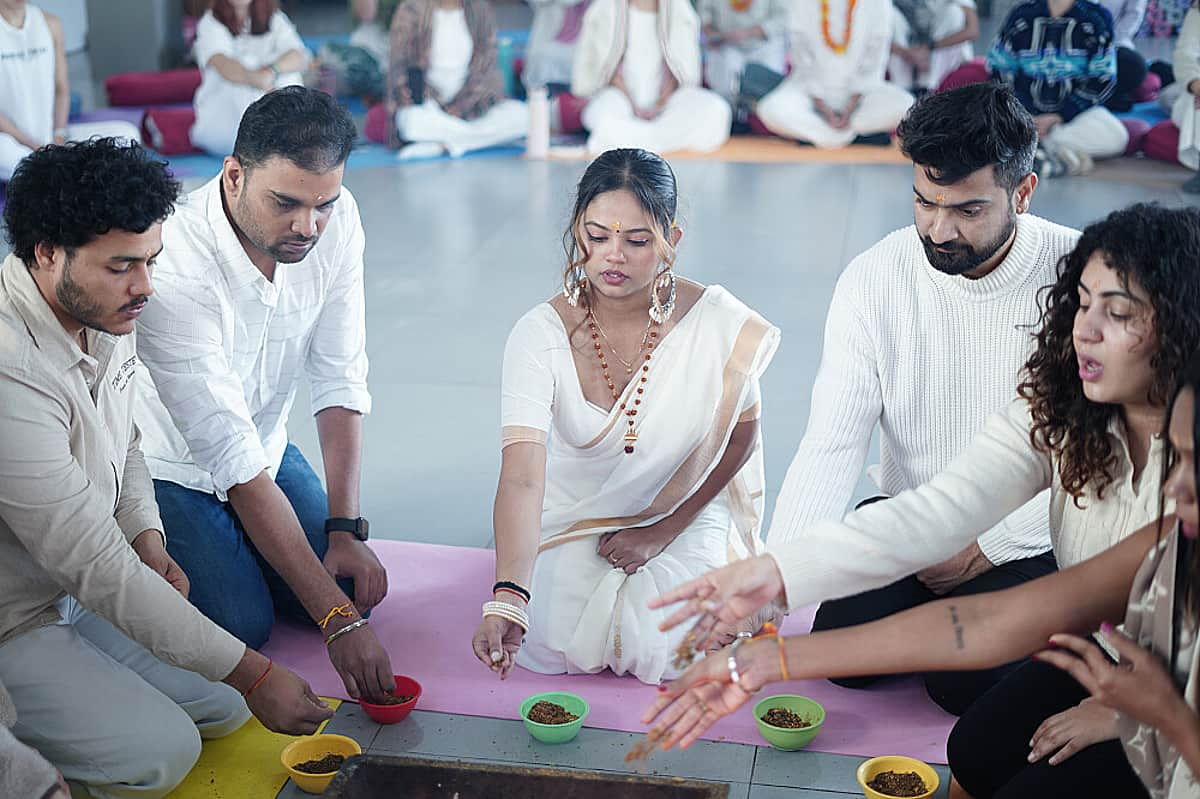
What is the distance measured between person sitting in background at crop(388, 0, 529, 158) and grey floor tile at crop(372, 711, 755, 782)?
6.03 meters

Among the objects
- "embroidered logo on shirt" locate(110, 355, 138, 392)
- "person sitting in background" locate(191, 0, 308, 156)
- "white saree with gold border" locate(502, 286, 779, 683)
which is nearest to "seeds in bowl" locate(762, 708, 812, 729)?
"white saree with gold border" locate(502, 286, 779, 683)

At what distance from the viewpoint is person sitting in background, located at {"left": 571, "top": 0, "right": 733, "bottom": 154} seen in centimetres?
848

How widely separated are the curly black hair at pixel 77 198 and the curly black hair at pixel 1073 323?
1.51 metres

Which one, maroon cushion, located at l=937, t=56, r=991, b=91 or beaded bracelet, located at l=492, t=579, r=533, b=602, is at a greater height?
maroon cushion, located at l=937, t=56, r=991, b=91

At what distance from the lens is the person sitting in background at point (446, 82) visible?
8.34 meters

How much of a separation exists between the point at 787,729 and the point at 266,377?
55.5 inches

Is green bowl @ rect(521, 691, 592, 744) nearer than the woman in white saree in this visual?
Yes

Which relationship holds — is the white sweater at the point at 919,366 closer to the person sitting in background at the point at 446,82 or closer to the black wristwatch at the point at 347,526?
the black wristwatch at the point at 347,526

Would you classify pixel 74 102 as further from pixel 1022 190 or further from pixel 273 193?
pixel 1022 190

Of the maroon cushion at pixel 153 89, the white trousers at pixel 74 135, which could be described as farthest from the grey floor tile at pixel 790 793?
the maroon cushion at pixel 153 89

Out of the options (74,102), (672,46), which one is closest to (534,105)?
(672,46)

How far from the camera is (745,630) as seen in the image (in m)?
2.81

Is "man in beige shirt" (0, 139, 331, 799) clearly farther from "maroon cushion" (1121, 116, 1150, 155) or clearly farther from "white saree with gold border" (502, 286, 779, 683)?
"maroon cushion" (1121, 116, 1150, 155)

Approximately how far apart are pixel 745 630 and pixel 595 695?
0.34 m
